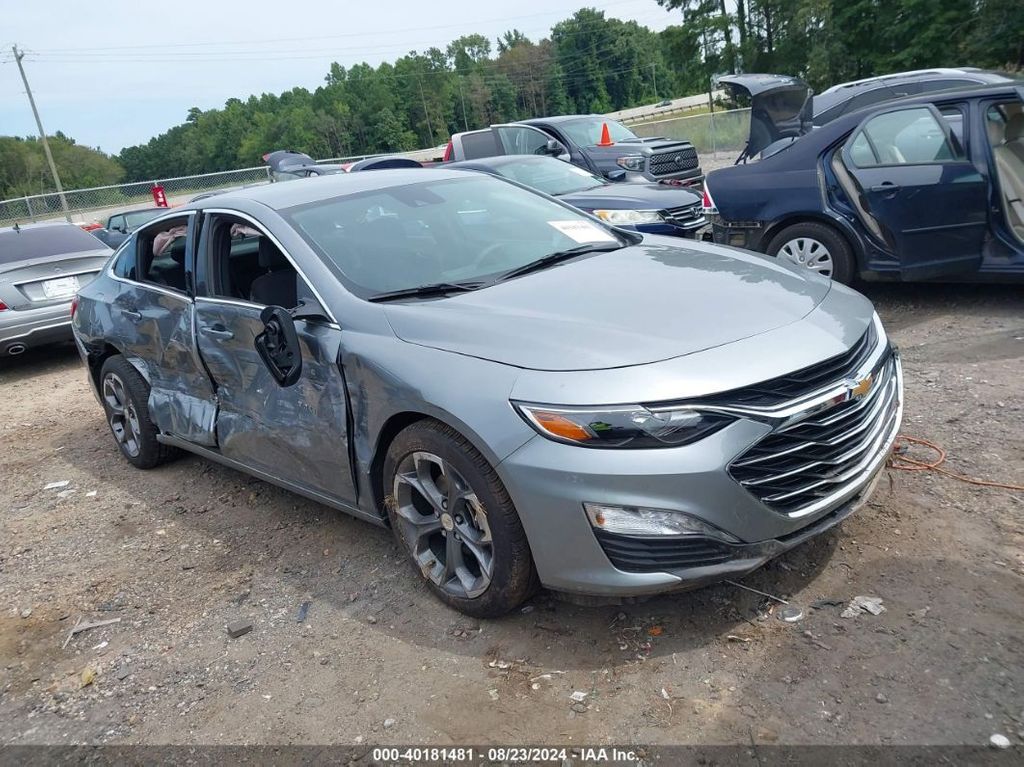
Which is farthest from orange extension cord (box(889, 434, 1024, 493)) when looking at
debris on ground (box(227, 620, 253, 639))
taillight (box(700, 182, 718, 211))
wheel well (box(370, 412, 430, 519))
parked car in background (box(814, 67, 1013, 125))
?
parked car in background (box(814, 67, 1013, 125))

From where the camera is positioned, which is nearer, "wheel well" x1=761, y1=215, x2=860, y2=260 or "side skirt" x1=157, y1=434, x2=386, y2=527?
"side skirt" x1=157, y1=434, x2=386, y2=527

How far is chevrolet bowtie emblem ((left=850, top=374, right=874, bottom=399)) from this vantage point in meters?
2.89

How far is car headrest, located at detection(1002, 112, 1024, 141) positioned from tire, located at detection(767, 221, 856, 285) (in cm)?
127

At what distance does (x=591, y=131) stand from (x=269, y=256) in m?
10.6

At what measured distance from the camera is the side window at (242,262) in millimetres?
3957

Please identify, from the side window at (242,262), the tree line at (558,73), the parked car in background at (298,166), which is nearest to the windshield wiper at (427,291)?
the side window at (242,262)

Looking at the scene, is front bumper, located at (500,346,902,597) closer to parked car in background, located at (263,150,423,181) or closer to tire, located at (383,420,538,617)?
tire, located at (383,420,538,617)

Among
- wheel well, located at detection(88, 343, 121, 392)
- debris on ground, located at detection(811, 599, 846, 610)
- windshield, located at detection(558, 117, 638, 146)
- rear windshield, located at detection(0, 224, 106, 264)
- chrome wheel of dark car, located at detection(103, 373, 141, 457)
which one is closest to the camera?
debris on ground, located at detection(811, 599, 846, 610)

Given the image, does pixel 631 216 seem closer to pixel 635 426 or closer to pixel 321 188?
pixel 321 188

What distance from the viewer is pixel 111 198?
29922mm

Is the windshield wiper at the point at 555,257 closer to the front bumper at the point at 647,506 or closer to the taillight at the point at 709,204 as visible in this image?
the front bumper at the point at 647,506

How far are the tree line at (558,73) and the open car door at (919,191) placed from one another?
21.9 meters

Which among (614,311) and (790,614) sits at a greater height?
(614,311)

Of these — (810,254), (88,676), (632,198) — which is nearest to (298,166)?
(632,198)
